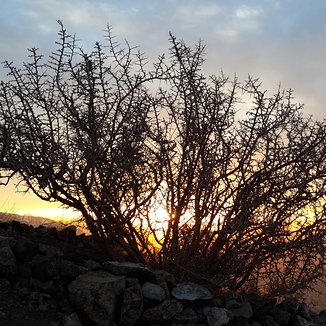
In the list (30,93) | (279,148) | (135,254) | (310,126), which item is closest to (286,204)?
(279,148)

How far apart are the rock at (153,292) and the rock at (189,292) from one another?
24 cm

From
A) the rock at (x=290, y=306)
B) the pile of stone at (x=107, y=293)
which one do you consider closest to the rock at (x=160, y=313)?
the pile of stone at (x=107, y=293)

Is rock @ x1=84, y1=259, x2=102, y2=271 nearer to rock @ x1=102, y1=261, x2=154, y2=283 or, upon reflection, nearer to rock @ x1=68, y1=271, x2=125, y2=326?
rock @ x1=102, y1=261, x2=154, y2=283

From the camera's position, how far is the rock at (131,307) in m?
5.08

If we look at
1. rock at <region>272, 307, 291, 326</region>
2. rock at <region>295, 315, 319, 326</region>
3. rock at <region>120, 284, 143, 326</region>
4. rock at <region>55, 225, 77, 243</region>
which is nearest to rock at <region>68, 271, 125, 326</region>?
rock at <region>120, 284, 143, 326</region>

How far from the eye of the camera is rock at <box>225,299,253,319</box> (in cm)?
584

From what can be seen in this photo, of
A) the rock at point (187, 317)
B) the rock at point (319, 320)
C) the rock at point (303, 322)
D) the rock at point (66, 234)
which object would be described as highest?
the rock at point (66, 234)

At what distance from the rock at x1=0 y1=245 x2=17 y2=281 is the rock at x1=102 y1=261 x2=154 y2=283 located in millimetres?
Answer: 1158

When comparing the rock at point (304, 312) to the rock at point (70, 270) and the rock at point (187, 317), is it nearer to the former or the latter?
the rock at point (187, 317)

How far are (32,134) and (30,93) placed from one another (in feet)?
2.55

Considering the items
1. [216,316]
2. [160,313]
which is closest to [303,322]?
[216,316]

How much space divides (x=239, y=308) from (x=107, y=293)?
1.95 m

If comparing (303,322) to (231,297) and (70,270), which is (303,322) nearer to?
(231,297)

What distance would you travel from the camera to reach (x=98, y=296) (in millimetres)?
4980
